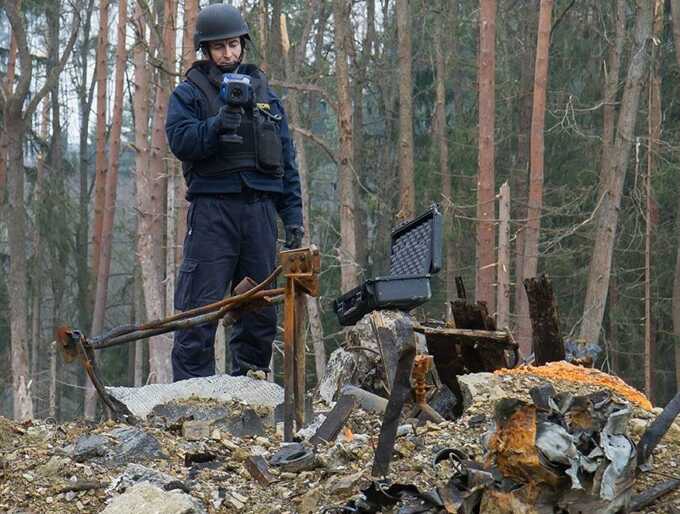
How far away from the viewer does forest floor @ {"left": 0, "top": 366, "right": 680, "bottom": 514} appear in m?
3.61

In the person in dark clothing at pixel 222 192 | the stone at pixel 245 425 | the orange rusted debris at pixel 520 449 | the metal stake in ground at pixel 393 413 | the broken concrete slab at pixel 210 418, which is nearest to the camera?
the orange rusted debris at pixel 520 449

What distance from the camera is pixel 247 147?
5.96 metres

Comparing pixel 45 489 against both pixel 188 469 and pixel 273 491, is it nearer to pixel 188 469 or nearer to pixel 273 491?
pixel 188 469

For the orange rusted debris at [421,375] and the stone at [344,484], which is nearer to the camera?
the stone at [344,484]

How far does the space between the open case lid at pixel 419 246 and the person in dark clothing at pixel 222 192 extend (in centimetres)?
62

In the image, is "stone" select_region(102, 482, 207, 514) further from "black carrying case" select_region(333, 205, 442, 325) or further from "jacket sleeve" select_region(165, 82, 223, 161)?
"jacket sleeve" select_region(165, 82, 223, 161)

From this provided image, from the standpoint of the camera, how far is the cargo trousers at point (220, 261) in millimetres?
5965

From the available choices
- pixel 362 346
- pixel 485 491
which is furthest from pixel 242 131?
pixel 485 491

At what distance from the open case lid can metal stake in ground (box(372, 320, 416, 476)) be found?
1591 millimetres

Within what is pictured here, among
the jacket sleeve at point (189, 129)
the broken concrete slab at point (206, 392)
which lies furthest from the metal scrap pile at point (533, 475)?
the jacket sleeve at point (189, 129)

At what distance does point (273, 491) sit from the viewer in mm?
3758

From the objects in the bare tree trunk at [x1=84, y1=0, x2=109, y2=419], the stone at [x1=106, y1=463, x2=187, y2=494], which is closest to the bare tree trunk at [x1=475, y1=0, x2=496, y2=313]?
the bare tree trunk at [x1=84, y1=0, x2=109, y2=419]

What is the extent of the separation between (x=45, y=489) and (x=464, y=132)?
72.0 ft

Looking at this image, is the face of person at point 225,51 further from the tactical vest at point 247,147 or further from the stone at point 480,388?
the stone at point 480,388
